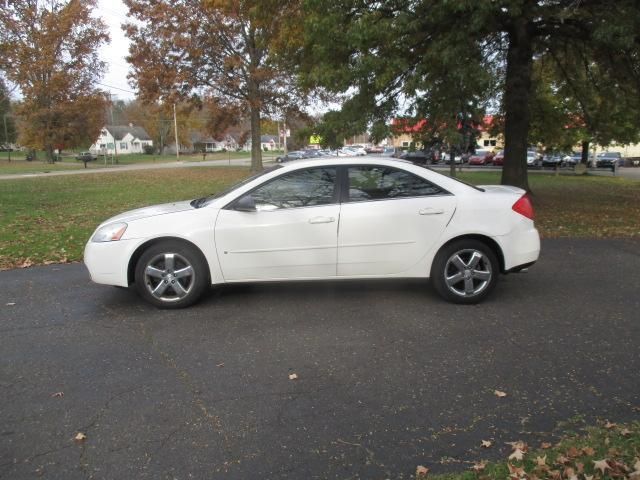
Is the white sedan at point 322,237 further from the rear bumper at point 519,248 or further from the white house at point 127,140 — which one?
the white house at point 127,140

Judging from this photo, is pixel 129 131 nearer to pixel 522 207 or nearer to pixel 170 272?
pixel 170 272

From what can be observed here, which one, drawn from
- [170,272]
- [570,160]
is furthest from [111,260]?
[570,160]

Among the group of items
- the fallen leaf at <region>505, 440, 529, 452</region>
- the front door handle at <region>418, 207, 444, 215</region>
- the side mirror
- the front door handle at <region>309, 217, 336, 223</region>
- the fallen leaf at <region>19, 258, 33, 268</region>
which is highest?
the side mirror

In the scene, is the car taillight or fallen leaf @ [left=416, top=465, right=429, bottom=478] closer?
fallen leaf @ [left=416, top=465, right=429, bottom=478]

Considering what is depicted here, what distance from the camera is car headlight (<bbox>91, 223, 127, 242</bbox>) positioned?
5.19 metres

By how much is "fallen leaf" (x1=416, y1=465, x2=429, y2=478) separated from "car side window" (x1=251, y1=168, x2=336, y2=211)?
10.1 feet

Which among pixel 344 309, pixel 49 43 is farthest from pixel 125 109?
pixel 344 309

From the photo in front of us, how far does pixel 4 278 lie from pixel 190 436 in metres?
4.95

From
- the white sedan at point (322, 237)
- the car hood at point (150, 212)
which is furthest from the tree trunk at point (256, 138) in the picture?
the white sedan at point (322, 237)

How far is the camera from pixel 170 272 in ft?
17.0

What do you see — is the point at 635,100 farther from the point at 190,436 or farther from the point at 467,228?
the point at 190,436

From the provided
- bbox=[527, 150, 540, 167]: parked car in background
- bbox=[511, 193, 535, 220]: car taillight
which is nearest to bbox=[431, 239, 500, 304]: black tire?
bbox=[511, 193, 535, 220]: car taillight

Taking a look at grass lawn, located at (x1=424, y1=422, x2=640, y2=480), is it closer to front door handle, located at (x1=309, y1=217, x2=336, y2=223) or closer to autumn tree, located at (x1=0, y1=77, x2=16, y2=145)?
front door handle, located at (x1=309, y1=217, x2=336, y2=223)

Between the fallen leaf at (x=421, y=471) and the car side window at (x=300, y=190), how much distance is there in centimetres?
307
